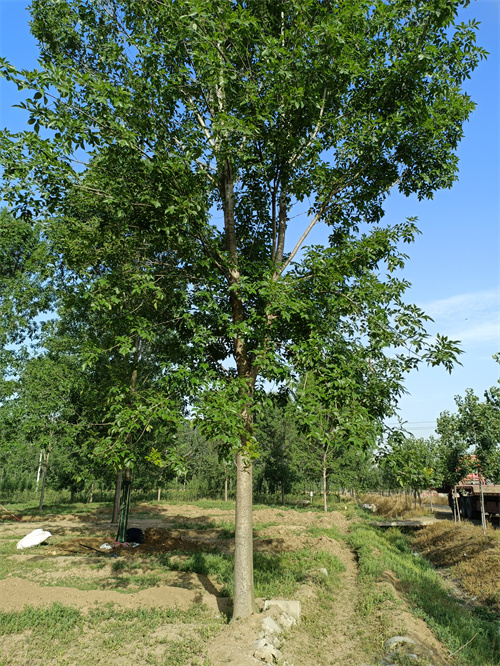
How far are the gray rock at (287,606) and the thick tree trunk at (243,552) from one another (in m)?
0.54

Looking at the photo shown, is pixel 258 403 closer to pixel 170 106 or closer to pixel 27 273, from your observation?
pixel 170 106

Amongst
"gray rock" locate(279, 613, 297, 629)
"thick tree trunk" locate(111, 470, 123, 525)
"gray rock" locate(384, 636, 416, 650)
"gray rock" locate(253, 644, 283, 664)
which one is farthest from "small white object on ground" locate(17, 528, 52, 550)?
"gray rock" locate(384, 636, 416, 650)

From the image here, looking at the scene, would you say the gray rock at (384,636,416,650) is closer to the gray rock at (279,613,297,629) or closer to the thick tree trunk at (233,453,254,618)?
the gray rock at (279,613,297,629)

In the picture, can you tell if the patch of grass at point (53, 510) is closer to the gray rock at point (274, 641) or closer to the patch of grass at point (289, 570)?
the patch of grass at point (289, 570)

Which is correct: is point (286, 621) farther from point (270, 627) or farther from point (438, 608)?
point (438, 608)

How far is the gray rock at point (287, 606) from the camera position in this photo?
24.1 feet

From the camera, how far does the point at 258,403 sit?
6.94m

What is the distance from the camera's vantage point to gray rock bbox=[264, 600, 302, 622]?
734cm

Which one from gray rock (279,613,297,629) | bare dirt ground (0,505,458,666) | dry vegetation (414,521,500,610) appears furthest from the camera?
dry vegetation (414,521,500,610)

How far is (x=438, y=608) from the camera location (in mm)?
9023

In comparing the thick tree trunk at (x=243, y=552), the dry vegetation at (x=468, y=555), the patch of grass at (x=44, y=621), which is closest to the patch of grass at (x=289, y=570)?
the thick tree trunk at (x=243, y=552)

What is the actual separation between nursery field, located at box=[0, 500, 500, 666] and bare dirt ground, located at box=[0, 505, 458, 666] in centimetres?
3

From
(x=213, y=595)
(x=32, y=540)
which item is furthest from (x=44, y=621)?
(x=32, y=540)

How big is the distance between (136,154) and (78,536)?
15737 mm
